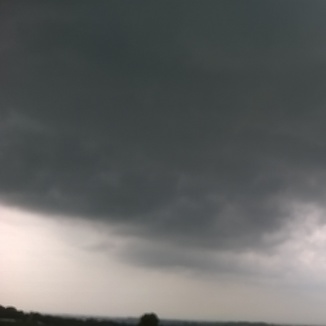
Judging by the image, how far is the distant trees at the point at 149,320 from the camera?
3327 inches

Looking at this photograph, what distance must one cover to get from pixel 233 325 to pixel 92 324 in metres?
79.7

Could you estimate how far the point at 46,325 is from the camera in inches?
3462

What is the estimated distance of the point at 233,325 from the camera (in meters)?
177

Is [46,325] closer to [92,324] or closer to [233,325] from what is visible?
[92,324]

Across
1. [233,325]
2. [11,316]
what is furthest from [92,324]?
[233,325]

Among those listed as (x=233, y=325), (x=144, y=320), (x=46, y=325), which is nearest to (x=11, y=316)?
(x=46, y=325)

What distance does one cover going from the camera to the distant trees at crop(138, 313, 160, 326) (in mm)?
84506

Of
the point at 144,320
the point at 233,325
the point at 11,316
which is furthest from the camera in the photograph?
the point at 233,325

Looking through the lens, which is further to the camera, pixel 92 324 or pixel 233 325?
pixel 233 325

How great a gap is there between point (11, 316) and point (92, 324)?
16054 millimetres

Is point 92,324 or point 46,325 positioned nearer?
point 46,325

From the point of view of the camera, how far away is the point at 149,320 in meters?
85.2

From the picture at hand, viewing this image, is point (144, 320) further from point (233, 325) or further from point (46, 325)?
point (233, 325)

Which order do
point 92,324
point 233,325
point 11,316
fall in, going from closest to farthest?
point 11,316, point 92,324, point 233,325
